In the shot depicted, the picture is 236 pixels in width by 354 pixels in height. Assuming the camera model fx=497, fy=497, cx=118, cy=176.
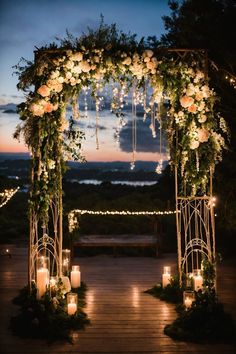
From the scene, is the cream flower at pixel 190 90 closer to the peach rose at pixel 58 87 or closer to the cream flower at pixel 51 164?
the peach rose at pixel 58 87

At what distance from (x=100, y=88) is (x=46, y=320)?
2502 millimetres

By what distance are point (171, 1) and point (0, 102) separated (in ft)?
12.9

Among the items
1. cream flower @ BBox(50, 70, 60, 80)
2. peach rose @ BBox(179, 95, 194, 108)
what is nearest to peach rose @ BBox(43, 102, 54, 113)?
cream flower @ BBox(50, 70, 60, 80)

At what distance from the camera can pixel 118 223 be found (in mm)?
12531

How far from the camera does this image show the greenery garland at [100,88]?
512 centimetres

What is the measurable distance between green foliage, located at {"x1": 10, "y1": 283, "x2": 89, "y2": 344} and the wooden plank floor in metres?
0.10

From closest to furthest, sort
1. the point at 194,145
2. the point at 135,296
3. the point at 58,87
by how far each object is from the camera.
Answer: the point at 58,87
the point at 194,145
the point at 135,296

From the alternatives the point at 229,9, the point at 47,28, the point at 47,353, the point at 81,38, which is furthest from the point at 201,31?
the point at 47,353

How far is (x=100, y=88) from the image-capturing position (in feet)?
17.9

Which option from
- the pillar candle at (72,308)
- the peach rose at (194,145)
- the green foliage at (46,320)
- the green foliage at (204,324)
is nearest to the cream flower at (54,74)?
the peach rose at (194,145)

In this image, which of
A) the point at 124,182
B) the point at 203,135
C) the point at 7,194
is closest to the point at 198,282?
the point at 203,135

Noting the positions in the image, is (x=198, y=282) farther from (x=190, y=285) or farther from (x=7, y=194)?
(x=7, y=194)

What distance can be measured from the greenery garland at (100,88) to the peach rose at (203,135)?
0.4 inches

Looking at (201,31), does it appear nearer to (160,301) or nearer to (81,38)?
(81,38)
